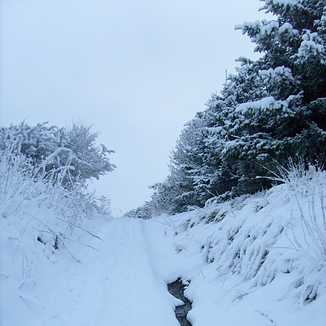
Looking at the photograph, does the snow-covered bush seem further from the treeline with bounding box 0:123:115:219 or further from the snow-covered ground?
the treeline with bounding box 0:123:115:219

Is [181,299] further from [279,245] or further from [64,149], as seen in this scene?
[64,149]

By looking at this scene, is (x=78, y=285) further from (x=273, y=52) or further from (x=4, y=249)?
(x=273, y=52)

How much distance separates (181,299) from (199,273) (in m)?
0.58

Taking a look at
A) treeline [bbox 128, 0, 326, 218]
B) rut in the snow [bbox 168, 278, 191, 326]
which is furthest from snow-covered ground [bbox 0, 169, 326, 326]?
treeline [bbox 128, 0, 326, 218]

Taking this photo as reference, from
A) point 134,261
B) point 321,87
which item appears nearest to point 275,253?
point 134,261

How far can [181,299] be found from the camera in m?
4.38

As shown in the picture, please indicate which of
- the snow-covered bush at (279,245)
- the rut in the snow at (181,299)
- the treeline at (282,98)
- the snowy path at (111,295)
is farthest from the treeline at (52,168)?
the treeline at (282,98)

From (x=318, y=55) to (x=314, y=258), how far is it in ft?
15.6

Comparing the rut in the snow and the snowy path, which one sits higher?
the snowy path

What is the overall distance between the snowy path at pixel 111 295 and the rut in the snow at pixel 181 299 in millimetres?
156

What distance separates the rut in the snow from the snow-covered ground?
0.43 ft

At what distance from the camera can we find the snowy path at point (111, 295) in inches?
130

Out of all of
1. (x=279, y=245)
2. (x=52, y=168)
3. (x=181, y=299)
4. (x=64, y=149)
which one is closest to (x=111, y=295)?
(x=181, y=299)

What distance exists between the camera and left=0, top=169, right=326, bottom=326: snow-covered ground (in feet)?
8.10
